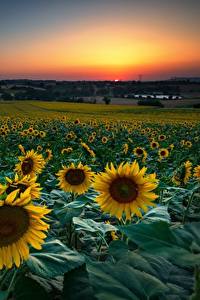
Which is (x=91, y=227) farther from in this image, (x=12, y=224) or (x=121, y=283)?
(x=121, y=283)

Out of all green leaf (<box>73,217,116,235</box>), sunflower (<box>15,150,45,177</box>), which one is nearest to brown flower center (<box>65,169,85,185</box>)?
A: sunflower (<box>15,150,45,177</box>)

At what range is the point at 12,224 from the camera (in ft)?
5.03

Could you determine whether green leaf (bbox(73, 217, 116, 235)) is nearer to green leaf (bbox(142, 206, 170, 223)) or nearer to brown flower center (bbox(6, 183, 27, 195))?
green leaf (bbox(142, 206, 170, 223))

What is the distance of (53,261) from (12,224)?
21 centimetres

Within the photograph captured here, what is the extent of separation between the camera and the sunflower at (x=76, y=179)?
337 cm

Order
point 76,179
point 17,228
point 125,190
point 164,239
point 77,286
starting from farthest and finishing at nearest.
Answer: point 76,179 → point 125,190 → point 17,228 → point 77,286 → point 164,239

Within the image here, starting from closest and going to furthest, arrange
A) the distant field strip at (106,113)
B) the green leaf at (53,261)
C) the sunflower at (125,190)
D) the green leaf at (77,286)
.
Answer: the green leaf at (77,286) → the green leaf at (53,261) → the sunflower at (125,190) → the distant field strip at (106,113)

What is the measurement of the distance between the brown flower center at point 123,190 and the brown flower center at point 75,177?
99 cm

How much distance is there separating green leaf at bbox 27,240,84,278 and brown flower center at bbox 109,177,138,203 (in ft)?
2.56

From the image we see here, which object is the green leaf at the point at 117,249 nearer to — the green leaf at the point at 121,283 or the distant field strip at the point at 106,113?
the green leaf at the point at 121,283

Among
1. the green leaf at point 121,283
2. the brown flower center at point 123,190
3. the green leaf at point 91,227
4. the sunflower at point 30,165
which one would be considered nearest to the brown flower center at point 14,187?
the green leaf at point 91,227

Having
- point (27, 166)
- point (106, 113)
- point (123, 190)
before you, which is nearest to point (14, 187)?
point (123, 190)

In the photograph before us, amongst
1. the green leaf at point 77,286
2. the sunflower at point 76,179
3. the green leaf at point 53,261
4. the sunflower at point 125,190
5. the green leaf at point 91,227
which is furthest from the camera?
the sunflower at point 76,179

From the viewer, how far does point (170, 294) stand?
47.7 inches
